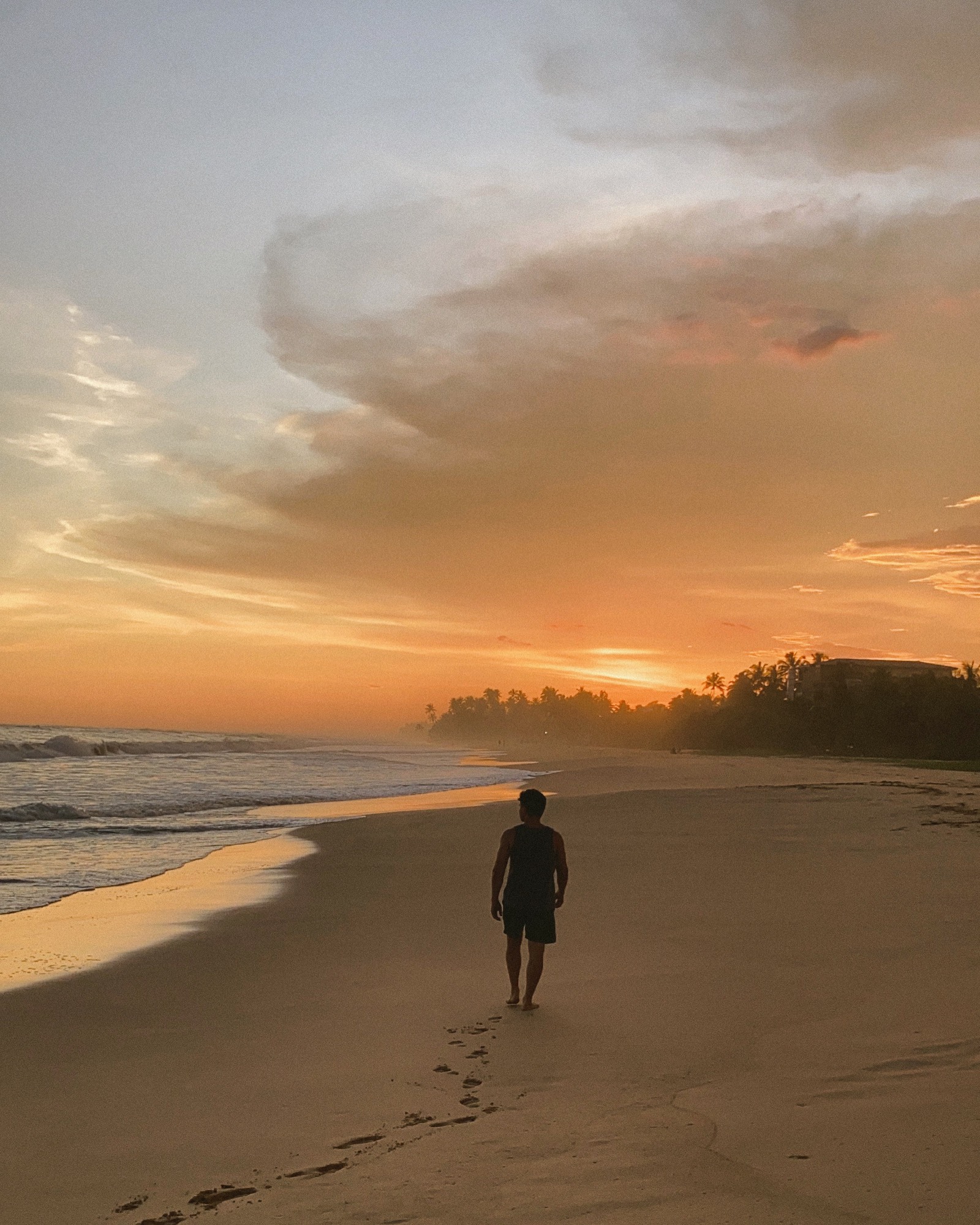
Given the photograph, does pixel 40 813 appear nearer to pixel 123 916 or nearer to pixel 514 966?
pixel 123 916

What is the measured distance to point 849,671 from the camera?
115 meters

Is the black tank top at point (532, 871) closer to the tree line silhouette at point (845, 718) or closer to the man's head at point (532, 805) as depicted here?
the man's head at point (532, 805)

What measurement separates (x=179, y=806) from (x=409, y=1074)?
26.6 m

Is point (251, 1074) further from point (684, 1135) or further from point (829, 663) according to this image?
point (829, 663)

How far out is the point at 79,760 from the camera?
6631 centimetres

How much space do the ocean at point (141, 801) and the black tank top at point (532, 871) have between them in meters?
8.36

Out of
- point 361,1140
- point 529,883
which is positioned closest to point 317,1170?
point 361,1140

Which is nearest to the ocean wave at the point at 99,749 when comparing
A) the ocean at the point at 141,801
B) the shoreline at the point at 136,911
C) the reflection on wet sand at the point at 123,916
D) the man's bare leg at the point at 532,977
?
the ocean at the point at 141,801

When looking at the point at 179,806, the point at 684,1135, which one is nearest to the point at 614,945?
the point at 684,1135

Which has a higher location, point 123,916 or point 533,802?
point 533,802

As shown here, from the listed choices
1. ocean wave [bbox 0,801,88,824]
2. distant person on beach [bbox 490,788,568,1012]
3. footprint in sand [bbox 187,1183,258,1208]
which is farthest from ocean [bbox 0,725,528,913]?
footprint in sand [bbox 187,1183,258,1208]

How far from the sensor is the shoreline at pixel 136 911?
1010cm

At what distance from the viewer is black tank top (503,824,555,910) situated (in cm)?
829

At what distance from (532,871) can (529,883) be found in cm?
10
